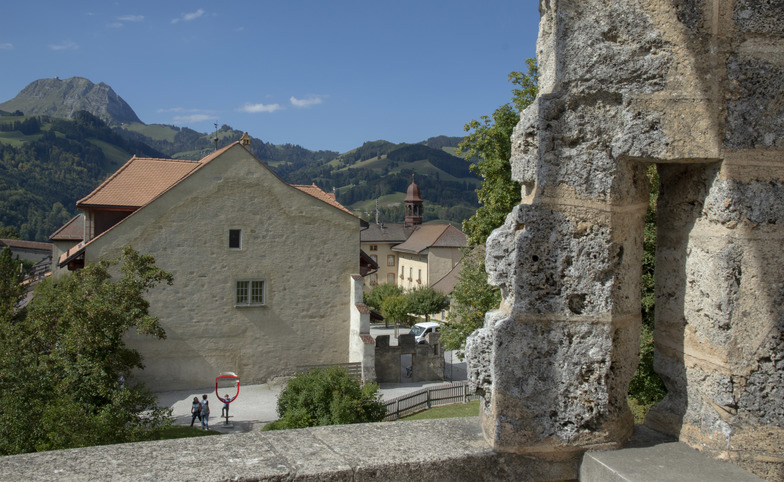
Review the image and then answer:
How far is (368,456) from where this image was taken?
3.00 meters

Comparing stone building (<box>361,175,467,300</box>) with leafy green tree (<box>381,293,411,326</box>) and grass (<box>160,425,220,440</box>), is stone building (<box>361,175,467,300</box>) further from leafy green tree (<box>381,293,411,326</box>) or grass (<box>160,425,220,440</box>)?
grass (<box>160,425,220,440</box>)

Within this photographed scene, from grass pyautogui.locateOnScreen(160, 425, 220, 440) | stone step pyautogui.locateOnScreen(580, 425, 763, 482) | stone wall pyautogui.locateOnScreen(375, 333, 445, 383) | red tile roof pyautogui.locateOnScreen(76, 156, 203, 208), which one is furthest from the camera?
stone wall pyautogui.locateOnScreen(375, 333, 445, 383)

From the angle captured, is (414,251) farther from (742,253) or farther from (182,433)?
(742,253)

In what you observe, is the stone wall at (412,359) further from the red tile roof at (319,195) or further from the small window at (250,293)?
the red tile roof at (319,195)

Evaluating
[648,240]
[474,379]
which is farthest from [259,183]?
[474,379]

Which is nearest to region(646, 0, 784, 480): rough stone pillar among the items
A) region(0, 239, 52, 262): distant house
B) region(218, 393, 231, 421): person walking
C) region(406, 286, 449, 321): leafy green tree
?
region(218, 393, 231, 421): person walking

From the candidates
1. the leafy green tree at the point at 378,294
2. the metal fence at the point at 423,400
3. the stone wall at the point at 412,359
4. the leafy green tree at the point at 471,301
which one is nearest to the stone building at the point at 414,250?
the leafy green tree at the point at 378,294

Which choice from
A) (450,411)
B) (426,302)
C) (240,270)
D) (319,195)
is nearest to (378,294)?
(426,302)

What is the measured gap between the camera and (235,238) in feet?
87.0

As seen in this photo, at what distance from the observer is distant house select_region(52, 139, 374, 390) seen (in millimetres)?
25391

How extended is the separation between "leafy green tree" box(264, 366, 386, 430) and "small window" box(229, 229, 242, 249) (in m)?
9.26

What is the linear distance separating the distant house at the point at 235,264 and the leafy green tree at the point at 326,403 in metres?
7.86

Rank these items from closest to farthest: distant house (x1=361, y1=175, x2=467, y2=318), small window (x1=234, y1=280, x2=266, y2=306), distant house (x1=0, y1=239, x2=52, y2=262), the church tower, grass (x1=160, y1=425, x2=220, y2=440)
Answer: grass (x1=160, y1=425, x2=220, y2=440) → small window (x1=234, y1=280, x2=266, y2=306) → distant house (x1=361, y1=175, x2=467, y2=318) → the church tower → distant house (x1=0, y1=239, x2=52, y2=262)

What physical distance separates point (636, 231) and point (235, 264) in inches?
962
